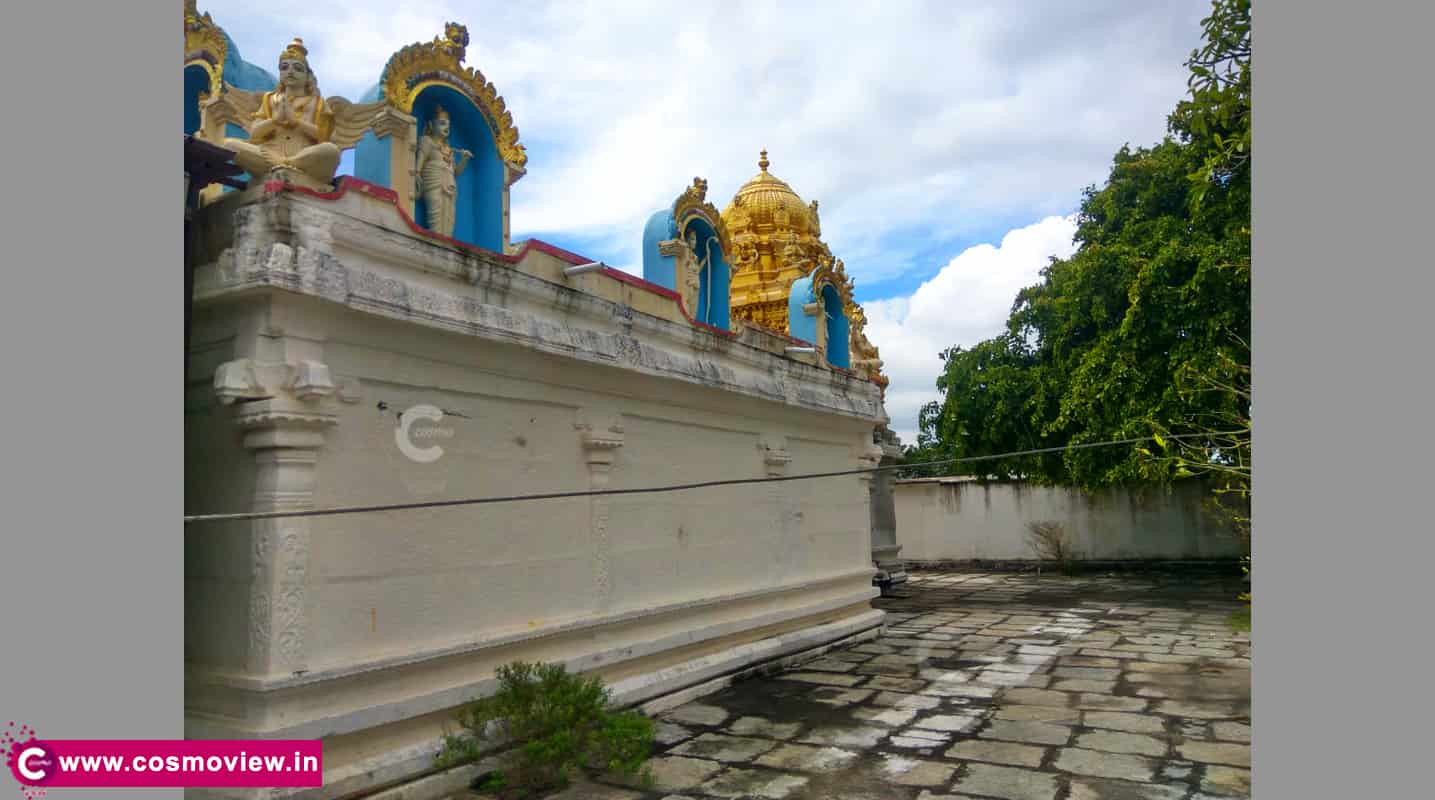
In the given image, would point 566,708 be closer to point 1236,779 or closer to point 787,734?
point 787,734

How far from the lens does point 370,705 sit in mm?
4762

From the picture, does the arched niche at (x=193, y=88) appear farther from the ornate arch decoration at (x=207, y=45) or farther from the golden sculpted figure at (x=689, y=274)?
the golden sculpted figure at (x=689, y=274)

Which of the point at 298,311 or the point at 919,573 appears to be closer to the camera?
the point at 298,311

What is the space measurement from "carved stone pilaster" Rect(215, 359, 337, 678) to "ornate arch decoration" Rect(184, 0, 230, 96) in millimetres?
2696

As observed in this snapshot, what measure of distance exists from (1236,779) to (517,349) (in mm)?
→ 4826

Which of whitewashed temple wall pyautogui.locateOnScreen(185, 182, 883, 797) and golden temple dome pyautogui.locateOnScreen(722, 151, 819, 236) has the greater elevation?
golden temple dome pyautogui.locateOnScreen(722, 151, 819, 236)

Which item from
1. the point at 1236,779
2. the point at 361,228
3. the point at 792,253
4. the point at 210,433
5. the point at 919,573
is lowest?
the point at 919,573

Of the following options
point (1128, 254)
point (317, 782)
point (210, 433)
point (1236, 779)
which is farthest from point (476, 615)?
point (1128, 254)

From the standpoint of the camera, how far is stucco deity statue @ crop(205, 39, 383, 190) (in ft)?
15.9

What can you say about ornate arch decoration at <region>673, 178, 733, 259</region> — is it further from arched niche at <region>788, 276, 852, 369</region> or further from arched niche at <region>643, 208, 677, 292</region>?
arched niche at <region>788, 276, 852, 369</region>

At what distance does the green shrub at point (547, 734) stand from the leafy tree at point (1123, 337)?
8.66m
